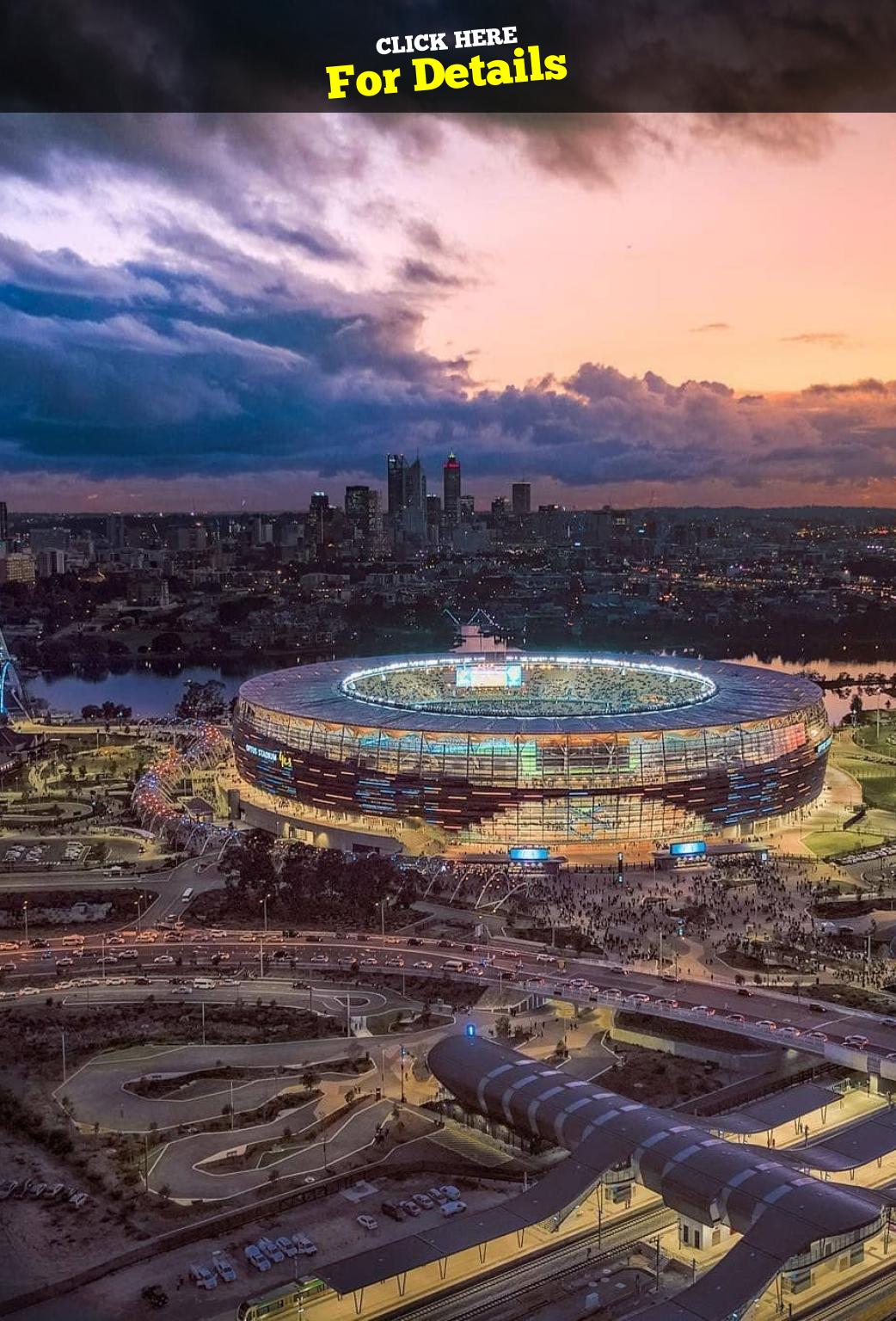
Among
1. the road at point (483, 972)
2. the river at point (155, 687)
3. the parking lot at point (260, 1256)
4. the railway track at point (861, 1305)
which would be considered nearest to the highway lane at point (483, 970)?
the road at point (483, 972)

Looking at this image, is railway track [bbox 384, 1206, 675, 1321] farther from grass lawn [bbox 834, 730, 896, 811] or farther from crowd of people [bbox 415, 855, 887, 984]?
grass lawn [bbox 834, 730, 896, 811]

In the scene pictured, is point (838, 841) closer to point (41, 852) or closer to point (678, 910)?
point (678, 910)

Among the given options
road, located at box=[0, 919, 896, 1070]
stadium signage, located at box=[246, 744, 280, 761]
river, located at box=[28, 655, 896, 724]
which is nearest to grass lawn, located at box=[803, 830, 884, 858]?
road, located at box=[0, 919, 896, 1070]

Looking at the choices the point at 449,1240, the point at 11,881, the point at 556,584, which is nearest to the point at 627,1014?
the point at 449,1240

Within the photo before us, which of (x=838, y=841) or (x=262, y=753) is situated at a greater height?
(x=262, y=753)

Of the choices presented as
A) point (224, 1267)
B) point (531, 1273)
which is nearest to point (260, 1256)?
point (224, 1267)

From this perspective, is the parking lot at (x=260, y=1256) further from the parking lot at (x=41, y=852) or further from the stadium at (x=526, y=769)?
the parking lot at (x=41, y=852)
